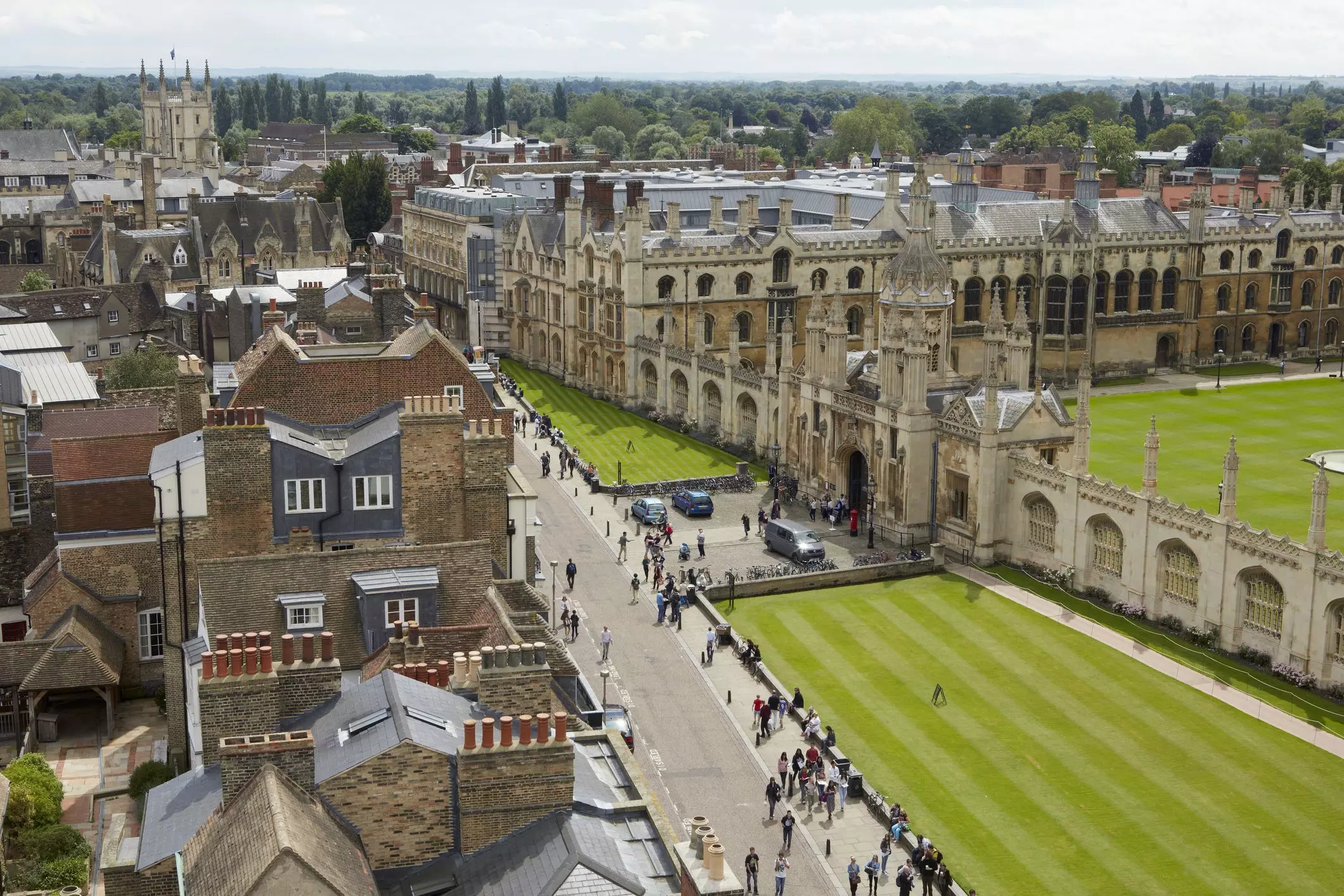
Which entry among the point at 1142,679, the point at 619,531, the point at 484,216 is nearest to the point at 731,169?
the point at 484,216

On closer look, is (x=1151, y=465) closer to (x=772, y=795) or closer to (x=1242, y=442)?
(x=772, y=795)

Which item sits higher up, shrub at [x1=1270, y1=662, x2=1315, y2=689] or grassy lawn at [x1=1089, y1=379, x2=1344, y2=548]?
grassy lawn at [x1=1089, y1=379, x2=1344, y2=548]

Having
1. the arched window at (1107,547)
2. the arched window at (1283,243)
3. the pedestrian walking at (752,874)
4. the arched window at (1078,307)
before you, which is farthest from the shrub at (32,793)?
the arched window at (1283,243)

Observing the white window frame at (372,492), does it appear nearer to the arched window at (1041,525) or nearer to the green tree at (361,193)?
the arched window at (1041,525)

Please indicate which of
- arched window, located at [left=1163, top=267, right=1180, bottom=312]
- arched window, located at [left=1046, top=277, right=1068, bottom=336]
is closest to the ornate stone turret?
arched window, located at [left=1046, top=277, right=1068, bottom=336]

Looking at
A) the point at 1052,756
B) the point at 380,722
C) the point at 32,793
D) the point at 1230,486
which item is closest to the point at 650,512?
the point at 1230,486

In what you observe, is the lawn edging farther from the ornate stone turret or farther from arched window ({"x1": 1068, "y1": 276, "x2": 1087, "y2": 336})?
arched window ({"x1": 1068, "y1": 276, "x2": 1087, "y2": 336})
